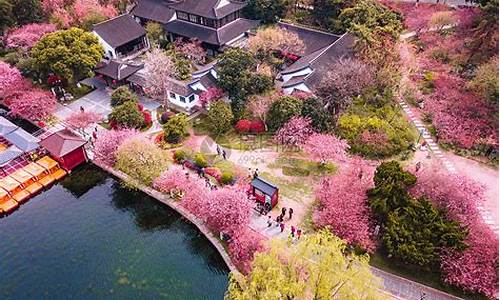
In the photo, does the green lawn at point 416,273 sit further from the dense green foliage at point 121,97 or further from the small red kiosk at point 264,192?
the dense green foliage at point 121,97

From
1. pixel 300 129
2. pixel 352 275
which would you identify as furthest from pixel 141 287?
pixel 300 129

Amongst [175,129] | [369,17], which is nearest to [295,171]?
[175,129]

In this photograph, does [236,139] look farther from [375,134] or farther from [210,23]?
[210,23]

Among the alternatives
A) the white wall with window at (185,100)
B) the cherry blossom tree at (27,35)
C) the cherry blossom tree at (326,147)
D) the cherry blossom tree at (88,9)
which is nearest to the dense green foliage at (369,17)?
the cherry blossom tree at (326,147)

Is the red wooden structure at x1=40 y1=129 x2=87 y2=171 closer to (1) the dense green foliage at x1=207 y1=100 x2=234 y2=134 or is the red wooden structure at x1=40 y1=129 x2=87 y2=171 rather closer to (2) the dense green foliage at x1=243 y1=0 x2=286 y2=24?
(1) the dense green foliage at x1=207 y1=100 x2=234 y2=134

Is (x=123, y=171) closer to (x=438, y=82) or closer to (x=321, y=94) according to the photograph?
(x=321, y=94)
